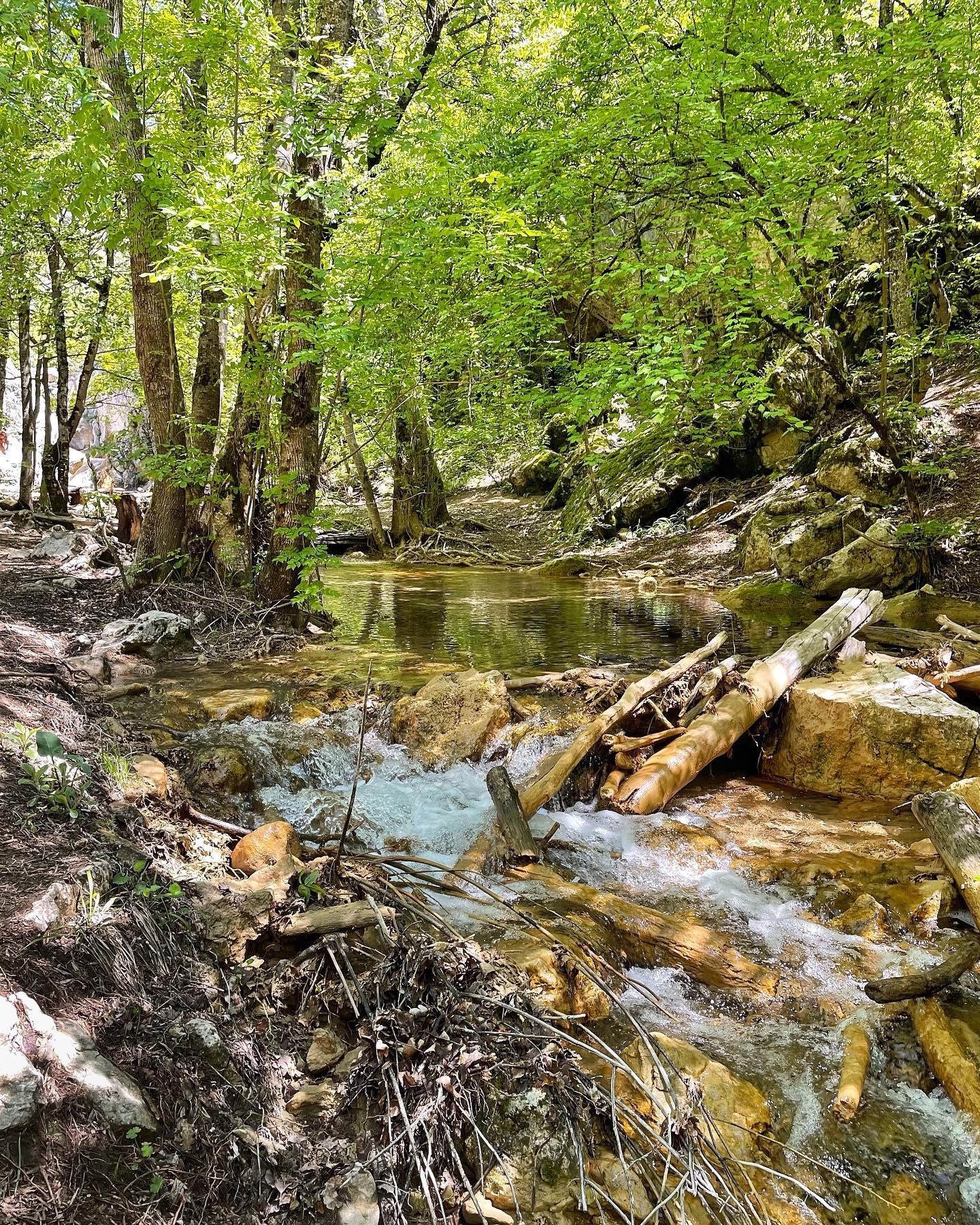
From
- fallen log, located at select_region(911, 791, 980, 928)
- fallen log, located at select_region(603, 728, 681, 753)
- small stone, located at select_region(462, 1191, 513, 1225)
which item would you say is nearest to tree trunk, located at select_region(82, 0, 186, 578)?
fallen log, located at select_region(603, 728, 681, 753)

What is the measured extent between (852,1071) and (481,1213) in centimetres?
174

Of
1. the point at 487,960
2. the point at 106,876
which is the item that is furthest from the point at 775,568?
the point at 106,876

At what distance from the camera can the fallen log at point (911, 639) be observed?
6941 millimetres

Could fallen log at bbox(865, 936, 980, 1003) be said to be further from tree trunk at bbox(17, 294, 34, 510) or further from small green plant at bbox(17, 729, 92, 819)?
tree trunk at bbox(17, 294, 34, 510)

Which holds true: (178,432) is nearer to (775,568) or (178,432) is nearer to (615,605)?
(615,605)

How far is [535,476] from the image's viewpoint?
27609 millimetres

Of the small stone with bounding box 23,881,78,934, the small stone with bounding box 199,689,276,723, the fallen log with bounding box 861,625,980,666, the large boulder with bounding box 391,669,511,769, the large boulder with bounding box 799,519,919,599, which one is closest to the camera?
the small stone with bounding box 23,881,78,934

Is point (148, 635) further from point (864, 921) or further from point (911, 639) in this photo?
point (911, 639)

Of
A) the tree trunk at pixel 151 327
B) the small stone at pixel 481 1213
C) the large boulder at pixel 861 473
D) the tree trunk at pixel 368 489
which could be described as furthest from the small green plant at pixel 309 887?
the large boulder at pixel 861 473

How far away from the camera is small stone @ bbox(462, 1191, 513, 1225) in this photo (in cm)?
199

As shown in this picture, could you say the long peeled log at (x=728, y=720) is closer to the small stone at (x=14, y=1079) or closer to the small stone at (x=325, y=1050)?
the small stone at (x=325, y=1050)

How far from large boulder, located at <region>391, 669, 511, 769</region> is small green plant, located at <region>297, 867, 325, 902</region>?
2631 millimetres

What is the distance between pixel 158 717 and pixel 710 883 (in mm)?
4671

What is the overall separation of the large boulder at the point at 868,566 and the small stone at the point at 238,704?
8.99 m
